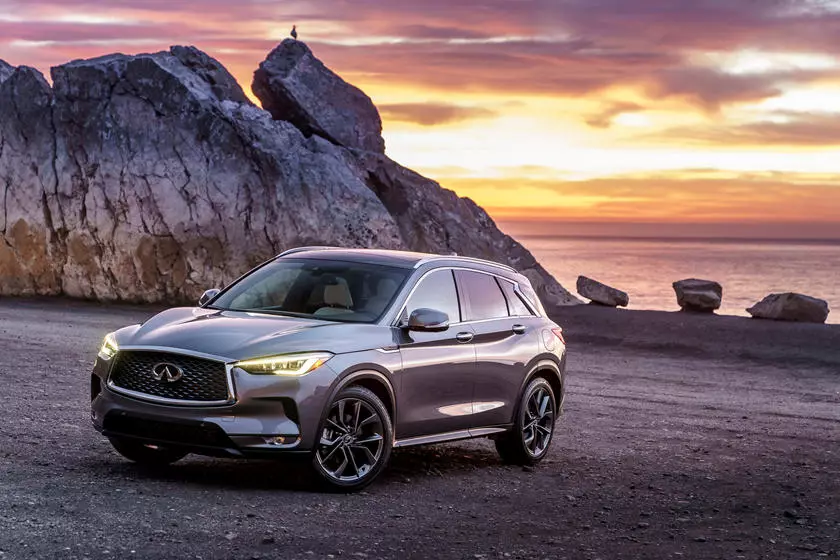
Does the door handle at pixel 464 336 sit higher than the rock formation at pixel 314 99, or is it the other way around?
the rock formation at pixel 314 99

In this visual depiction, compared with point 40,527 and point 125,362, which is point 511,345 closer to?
point 125,362

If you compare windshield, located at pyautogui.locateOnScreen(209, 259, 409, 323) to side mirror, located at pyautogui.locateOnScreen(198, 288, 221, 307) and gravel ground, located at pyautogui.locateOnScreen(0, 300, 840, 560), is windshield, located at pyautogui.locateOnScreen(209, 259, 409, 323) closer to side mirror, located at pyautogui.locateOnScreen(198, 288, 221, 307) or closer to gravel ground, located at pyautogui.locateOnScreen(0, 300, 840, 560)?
side mirror, located at pyautogui.locateOnScreen(198, 288, 221, 307)

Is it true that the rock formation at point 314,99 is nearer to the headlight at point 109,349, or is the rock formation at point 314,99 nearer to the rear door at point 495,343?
the rear door at point 495,343

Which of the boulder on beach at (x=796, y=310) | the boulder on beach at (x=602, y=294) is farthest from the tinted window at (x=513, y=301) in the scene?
the boulder on beach at (x=602, y=294)

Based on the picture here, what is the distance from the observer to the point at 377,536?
8.05 m

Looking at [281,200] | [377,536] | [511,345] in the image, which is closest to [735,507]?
[511,345]

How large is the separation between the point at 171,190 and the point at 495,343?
17727mm

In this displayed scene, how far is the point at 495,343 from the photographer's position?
1091 cm

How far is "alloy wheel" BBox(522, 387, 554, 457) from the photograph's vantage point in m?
11.4

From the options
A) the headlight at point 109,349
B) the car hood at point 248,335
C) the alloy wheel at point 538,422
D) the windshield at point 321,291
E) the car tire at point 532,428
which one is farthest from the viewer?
the alloy wheel at point 538,422

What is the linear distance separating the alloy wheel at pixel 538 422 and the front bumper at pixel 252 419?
297cm

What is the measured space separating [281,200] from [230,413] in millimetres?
19024

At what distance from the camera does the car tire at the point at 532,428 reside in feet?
36.8

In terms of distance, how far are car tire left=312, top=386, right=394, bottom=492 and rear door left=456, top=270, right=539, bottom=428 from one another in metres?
1.41
